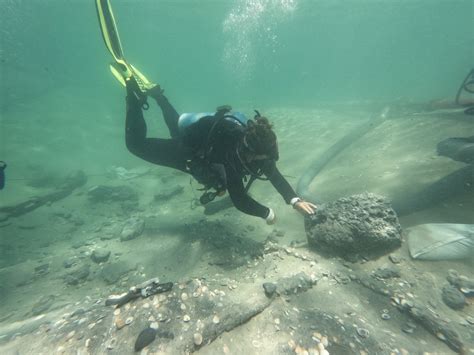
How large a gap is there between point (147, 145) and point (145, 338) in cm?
388

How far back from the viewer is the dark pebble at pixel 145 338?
89.4 inches

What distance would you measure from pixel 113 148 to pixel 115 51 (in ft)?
48.9

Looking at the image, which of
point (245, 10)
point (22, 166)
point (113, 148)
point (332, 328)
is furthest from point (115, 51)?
point (245, 10)

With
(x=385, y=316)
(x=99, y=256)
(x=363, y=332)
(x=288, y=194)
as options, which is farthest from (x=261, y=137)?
(x=99, y=256)

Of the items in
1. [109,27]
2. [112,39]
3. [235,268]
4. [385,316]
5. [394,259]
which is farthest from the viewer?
[112,39]

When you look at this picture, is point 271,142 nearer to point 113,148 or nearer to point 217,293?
point 217,293

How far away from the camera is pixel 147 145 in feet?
17.8

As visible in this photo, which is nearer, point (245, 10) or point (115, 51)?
point (115, 51)

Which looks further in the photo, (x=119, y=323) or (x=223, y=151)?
(x=223, y=151)

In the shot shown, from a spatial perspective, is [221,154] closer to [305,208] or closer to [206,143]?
[206,143]

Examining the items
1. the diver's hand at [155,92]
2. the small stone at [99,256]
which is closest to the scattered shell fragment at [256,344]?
the small stone at [99,256]

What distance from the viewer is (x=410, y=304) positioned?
2.86 metres

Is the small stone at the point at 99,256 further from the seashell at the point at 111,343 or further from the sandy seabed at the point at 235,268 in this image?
the seashell at the point at 111,343

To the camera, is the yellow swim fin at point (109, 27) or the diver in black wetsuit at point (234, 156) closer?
the diver in black wetsuit at point (234, 156)
